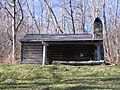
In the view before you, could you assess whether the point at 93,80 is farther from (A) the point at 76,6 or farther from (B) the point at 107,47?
(A) the point at 76,6

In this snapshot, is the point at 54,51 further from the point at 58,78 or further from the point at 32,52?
the point at 58,78

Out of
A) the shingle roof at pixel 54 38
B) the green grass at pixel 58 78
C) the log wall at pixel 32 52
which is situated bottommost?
the green grass at pixel 58 78

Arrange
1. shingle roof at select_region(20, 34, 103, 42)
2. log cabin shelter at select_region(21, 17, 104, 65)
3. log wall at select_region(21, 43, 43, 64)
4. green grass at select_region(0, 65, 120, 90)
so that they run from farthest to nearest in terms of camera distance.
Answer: log wall at select_region(21, 43, 43, 64) < log cabin shelter at select_region(21, 17, 104, 65) < shingle roof at select_region(20, 34, 103, 42) < green grass at select_region(0, 65, 120, 90)

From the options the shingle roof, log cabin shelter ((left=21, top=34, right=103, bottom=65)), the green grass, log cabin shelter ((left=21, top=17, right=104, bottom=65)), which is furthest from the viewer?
log cabin shelter ((left=21, top=34, right=103, bottom=65))

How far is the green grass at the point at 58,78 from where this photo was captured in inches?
523

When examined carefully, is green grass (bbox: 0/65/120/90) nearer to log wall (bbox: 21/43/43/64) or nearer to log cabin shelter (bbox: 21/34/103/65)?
log cabin shelter (bbox: 21/34/103/65)

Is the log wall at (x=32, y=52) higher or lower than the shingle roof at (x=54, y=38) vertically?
lower

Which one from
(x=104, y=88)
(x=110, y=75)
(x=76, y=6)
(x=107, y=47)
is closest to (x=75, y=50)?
(x=110, y=75)

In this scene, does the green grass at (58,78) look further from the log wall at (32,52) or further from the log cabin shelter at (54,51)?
the log wall at (32,52)

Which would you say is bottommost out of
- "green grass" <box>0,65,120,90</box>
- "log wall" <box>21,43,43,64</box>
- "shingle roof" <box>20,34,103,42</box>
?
"green grass" <box>0,65,120,90</box>

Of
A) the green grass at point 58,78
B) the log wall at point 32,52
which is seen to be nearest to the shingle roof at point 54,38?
the log wall at point 32,52

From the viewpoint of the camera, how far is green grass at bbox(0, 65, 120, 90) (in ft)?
43.6

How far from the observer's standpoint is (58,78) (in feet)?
51.6

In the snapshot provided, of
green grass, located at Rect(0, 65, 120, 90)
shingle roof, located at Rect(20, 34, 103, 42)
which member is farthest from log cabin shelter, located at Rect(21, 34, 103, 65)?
green grass, located at Rect(0, 65, 120, 90)
